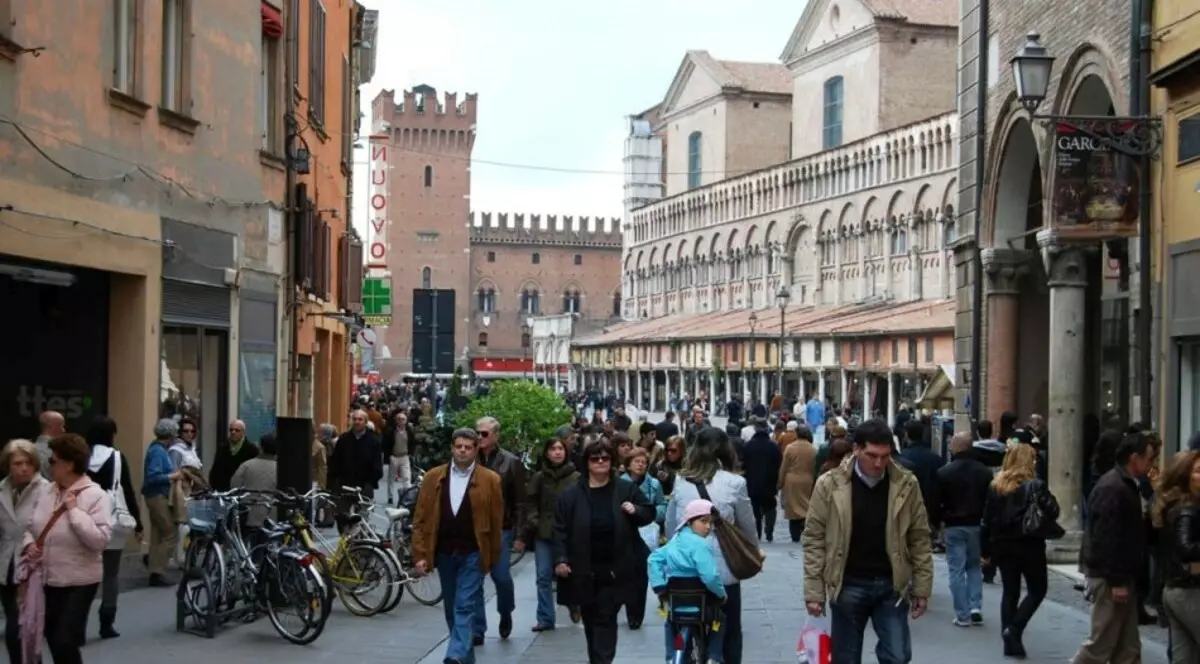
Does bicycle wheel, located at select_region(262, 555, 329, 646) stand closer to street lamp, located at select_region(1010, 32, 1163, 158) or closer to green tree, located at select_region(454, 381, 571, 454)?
street lamp, located at select_region(1010, 32, 1163, 158)

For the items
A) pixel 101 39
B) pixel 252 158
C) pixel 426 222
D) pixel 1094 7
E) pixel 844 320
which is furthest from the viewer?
pixel 426 222

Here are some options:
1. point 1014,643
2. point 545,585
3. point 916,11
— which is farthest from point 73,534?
point 916,11

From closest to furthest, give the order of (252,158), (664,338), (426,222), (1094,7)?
(1094,7)
(252,158)
(664,338)
(426,222)

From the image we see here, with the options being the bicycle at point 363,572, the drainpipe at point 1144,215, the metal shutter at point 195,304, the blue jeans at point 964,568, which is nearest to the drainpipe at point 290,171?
the metal shutter at point 195,304

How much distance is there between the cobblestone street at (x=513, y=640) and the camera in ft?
35.8

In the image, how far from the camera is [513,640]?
12.1 meters

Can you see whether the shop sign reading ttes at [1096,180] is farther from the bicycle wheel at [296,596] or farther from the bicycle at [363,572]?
the bicycle wheel at [296,596]

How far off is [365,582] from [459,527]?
9.82ft

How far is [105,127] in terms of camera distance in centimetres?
1442

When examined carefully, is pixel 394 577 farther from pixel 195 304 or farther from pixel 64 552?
pixel 195 304

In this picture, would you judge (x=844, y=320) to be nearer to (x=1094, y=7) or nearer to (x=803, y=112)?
(x=803, y=112)

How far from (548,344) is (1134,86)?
8401cm

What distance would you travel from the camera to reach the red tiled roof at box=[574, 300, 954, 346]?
4784cm

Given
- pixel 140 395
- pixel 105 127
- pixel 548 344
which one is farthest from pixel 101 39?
pixel 548 344
